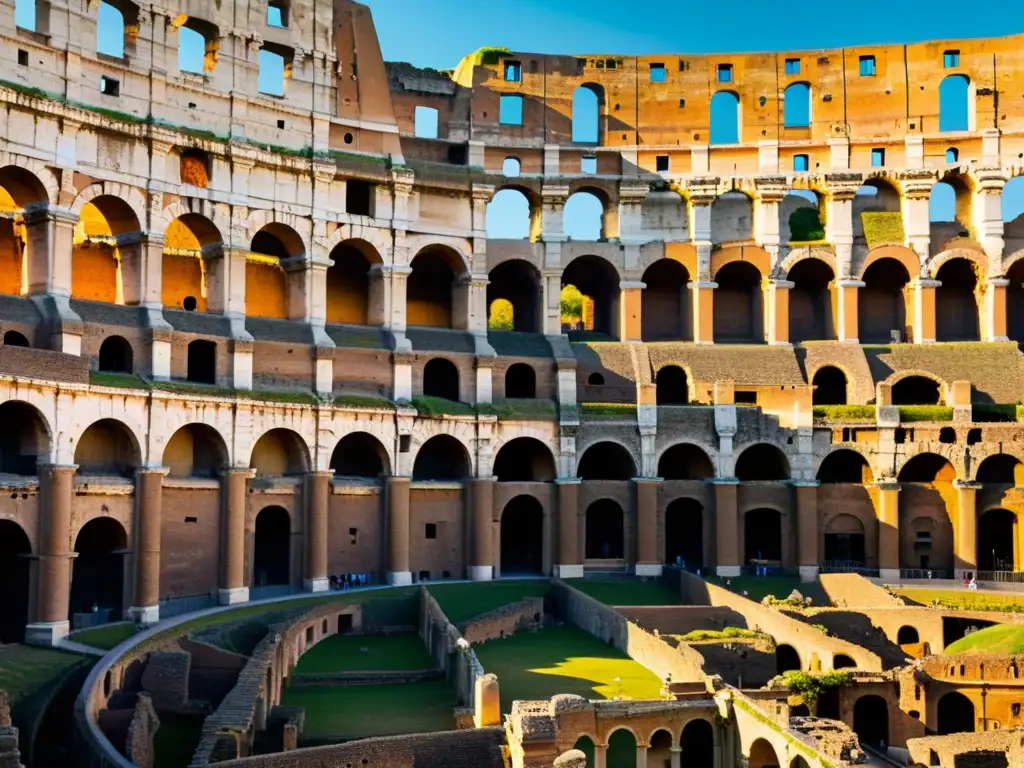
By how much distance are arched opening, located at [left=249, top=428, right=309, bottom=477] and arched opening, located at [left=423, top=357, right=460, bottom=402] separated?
28.5ft

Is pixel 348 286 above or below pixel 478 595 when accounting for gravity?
above

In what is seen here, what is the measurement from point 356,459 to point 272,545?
542 cm

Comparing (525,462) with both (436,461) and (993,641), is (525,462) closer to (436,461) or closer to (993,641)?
(436,461)

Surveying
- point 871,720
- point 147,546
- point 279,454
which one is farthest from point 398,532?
point 871,720

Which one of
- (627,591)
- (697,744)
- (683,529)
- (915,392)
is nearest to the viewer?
(697,744)

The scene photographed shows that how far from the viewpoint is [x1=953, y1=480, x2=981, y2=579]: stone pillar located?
4766 centimetres

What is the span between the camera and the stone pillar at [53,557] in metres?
34.4

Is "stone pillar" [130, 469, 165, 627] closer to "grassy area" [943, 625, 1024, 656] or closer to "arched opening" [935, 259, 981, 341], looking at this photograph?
"grassy area" [943, 625, 1024, 656]

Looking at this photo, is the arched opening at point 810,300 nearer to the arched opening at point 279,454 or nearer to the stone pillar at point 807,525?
the stone pillar at point 807,525

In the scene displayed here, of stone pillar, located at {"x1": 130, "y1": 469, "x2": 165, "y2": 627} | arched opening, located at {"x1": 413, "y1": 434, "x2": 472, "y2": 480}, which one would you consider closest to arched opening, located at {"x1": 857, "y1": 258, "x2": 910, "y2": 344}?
arched opening, located at {"x1": 413, "y1": 434, "x2": 472, "y2": 480}

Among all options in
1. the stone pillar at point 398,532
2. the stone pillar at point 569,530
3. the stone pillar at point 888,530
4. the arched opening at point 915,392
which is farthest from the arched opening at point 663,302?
the stone pillar at point 398,532

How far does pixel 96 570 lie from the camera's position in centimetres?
3953

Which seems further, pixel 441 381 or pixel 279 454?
pixel 441 381

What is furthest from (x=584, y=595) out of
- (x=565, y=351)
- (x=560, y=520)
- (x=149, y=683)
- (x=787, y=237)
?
(x=787, y=237)
